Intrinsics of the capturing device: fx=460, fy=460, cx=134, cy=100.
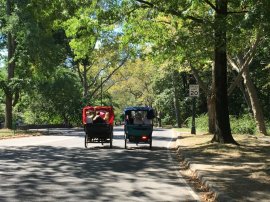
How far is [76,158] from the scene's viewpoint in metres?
16.8

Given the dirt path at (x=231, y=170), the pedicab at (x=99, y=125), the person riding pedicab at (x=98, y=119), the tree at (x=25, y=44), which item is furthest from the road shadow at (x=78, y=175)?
the tree at (x=25, y=44)

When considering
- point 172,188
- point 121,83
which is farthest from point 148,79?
point 172,188

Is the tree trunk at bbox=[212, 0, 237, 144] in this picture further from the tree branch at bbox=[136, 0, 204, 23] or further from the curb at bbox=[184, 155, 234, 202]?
the curb at bbox=[184, 155, 234, 202]

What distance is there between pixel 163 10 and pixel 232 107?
3916 cm

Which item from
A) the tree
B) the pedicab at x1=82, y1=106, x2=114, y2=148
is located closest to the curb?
the pedicab at x1=82, y1=106, x2=114, y2=148

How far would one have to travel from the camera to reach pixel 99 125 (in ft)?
70.3

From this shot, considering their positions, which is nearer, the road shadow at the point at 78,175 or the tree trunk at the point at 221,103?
the road shadow at the point at 78,175

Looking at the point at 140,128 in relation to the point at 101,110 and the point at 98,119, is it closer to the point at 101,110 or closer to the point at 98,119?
the point at 98,119

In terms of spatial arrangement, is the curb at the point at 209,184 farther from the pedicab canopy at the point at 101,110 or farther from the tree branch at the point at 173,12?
the pedicab canopy at the point at 101,110

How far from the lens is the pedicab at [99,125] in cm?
2142

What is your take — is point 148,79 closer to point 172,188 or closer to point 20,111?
point 20,111

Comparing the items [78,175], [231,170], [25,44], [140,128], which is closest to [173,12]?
[140,128]

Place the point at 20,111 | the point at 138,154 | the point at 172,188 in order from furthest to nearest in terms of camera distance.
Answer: the point at 20,111, the point at 138,154, the point at 172,188

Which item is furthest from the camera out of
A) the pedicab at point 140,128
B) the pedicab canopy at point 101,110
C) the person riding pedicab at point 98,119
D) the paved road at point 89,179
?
the pedicab canopy at point 101,110
